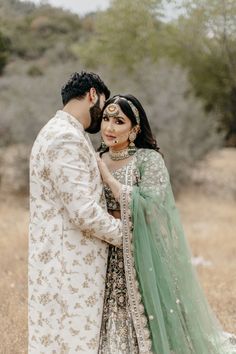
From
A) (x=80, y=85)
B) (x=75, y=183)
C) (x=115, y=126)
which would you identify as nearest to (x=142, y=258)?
(x=75, y=183)

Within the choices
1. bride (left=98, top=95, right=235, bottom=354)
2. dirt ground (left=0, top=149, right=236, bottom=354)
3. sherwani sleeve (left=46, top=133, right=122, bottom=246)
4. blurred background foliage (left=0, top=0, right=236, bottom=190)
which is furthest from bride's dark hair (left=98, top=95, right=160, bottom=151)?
blurred background foliage (left=0, top=0, right=236, bottom=190)

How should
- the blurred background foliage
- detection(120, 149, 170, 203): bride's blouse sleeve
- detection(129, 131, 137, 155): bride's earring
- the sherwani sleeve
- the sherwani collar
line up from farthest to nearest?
the blurred background foliage → detection(129, 131, 137, 155): bride's earring → detection(120, 149, 170, 203): bride's blouse sleeve → the sherwani collar → the sherwani sleeve

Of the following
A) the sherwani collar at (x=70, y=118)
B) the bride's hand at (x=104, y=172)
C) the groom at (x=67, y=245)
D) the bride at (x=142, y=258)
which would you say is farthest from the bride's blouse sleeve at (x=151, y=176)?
the sherwani collar at (x=70, y=118)

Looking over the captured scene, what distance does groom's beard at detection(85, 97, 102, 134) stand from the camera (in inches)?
128

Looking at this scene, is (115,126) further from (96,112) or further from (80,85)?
(80,85)

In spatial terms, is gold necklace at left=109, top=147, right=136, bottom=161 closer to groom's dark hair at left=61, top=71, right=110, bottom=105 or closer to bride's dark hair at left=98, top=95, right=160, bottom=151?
bride's dark hair at left=98, top=95, right=160, bottom=151

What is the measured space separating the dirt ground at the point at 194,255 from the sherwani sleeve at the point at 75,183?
1.70 m

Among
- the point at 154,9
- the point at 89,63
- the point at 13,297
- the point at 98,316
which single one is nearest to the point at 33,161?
the point at 98,316

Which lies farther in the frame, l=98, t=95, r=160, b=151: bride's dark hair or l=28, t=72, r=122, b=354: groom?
l=98, t=95, r=160, b=151: bride's dark hair

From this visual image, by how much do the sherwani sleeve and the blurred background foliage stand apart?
8045 mm

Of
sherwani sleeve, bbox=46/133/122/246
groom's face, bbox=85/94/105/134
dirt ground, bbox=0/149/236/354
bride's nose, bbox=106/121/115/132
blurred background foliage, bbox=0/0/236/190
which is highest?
blurred background foliage, bbox=0/0/236/190

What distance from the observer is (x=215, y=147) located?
51.2ft

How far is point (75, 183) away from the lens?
2.99 m

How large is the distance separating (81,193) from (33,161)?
298mm
